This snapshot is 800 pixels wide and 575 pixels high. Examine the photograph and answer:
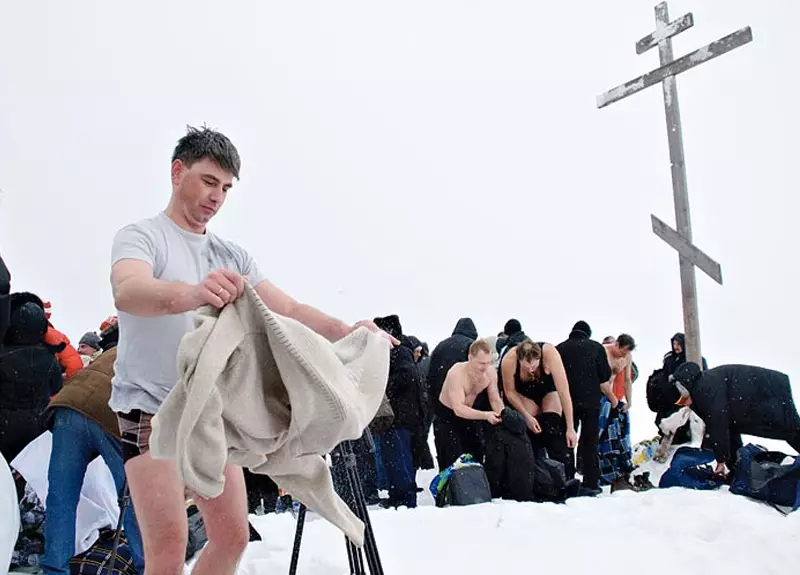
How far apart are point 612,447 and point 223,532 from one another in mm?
5495

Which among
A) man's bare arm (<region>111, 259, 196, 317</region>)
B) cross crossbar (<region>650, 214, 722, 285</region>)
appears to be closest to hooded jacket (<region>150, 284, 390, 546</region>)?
man's bare arm (<region>111, 259, 196, 317</region>)

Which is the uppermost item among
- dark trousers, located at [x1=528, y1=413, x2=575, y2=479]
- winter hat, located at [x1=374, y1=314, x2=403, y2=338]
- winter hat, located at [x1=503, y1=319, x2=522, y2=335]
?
winter hat, located at [x1=374, y1=314, x2=403, y2=338]

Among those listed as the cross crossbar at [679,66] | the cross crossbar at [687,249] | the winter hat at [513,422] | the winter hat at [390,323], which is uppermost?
the cross crossbar at [679,66]

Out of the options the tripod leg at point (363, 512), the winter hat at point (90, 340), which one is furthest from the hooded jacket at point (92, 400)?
the winter hat at point (90, 340)

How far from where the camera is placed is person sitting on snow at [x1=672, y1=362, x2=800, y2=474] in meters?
5.57

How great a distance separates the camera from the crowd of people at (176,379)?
2.07 metres

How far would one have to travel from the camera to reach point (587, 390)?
6246 millimetres

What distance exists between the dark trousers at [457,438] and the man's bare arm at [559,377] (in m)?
0.81

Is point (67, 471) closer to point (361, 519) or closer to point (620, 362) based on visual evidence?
point (361, 519)

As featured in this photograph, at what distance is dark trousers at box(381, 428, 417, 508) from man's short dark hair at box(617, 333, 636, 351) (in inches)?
111

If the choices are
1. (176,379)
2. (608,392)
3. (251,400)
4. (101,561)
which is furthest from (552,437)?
(251,400)

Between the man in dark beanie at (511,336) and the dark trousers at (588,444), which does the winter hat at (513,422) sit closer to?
the dark trousers at (588,444)

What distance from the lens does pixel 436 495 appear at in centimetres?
558

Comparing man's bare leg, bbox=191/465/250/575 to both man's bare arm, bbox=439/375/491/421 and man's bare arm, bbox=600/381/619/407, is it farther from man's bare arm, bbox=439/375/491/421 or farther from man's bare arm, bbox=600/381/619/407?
man's bare arm, bbox=600/381/619/407
